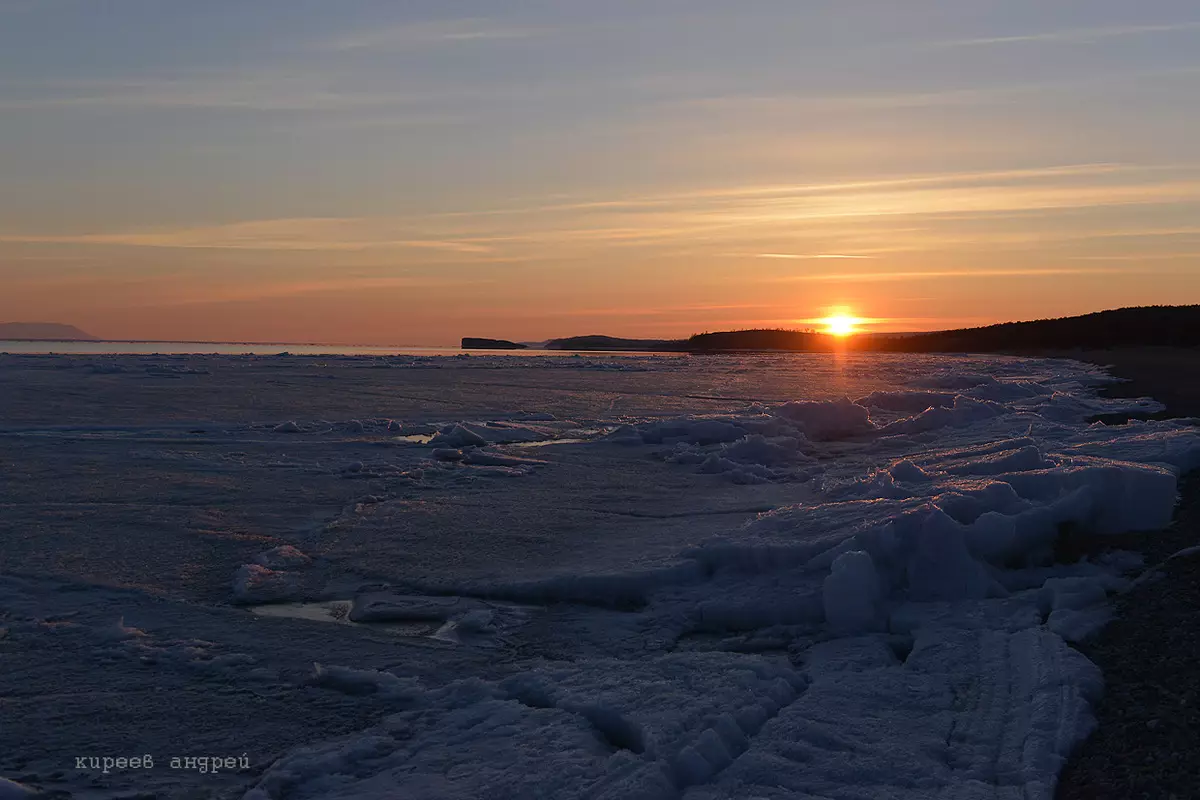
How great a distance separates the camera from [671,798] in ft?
→ 10.1

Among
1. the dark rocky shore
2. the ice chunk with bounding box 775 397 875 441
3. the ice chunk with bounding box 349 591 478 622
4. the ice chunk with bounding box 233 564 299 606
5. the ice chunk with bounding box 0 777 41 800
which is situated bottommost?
the ice chunk with bounding box 0 777 41 800

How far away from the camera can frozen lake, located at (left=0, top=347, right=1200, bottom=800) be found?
10.9 ft

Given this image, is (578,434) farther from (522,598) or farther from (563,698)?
(563,698)

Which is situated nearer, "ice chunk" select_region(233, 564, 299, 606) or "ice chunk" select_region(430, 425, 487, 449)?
"ice chunk" select_region(233, 564, 299, 606)

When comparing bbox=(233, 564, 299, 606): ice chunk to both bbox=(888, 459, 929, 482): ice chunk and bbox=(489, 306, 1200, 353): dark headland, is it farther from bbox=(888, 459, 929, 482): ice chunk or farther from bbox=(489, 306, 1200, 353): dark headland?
bbox=(489, 306, 1200, 353): dark headland

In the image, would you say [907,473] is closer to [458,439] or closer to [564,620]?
[564,620]

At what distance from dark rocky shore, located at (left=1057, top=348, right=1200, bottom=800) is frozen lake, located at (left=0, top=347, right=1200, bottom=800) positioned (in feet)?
0.35

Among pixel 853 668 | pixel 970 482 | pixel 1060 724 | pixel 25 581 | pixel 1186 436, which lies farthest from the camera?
pixel 1186 436

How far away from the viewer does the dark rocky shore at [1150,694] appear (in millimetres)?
2979

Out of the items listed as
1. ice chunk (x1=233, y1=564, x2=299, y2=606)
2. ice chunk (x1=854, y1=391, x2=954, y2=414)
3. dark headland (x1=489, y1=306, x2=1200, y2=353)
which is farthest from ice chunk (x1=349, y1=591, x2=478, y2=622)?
dark headland (x1=489, y1=306, x2=1200, y2=353)

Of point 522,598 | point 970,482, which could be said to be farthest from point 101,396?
point 970,482

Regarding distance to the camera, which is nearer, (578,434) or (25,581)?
(25,581)

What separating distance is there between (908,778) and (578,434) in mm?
10550

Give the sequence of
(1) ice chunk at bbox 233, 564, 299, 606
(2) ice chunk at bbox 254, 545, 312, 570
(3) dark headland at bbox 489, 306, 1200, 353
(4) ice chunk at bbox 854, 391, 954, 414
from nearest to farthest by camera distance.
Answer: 1. (1) ice chunk at bbox 233, 564, 299, 606
2. (2) ice chunk at bbox 254, 545, 312, 570
3. (4) ice chunk at bbox 854, 391, 954, 414
4. (3) dark headland at bbox 489, 306, 1200, 353
